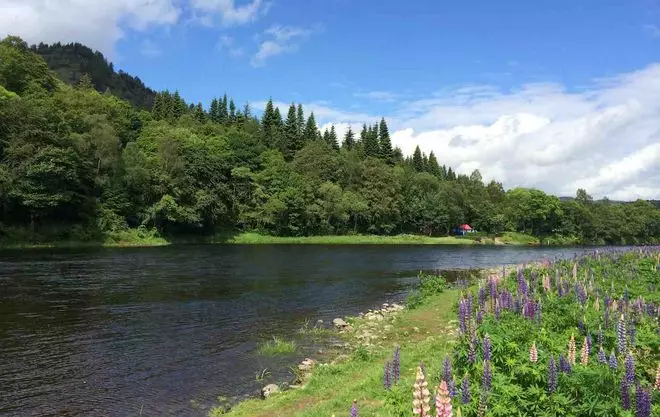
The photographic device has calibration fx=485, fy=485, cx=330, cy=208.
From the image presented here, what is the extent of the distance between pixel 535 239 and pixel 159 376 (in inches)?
6297

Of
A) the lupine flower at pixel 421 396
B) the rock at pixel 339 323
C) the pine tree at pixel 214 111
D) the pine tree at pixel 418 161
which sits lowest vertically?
the rock at pixel 339 323

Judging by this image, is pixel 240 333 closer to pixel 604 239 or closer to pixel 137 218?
pixel 137 218

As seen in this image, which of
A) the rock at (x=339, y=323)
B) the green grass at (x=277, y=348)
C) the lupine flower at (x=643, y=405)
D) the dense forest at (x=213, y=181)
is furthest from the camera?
the dense forest at (x=213, y=181)

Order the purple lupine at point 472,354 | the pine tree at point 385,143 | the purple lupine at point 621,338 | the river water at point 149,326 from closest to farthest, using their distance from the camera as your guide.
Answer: the purple lupine at point 472,354 → the purple lupine at point 621,338 → the river water at point 149,326 → the pine tree at point 385,143

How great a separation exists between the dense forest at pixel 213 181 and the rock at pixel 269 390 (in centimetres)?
6682

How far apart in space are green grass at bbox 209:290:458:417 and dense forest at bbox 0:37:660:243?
2641 inches

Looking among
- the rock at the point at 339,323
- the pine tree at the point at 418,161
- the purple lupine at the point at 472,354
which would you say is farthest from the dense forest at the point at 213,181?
the purple lupine at the point at 472,354

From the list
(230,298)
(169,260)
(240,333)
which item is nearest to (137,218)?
(169,260)

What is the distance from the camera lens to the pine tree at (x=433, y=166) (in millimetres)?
183625

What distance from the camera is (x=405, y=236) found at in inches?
5108

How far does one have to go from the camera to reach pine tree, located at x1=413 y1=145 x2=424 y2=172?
7106 inches

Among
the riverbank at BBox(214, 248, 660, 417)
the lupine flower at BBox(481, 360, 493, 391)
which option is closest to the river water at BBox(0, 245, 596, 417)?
the riverbank at BBox(214, 248, 660, 417)

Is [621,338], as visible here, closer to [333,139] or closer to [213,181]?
[213,181]

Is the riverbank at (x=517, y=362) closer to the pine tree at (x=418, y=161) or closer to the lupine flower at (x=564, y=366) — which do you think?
the lupine flower at (x=564, y=366)
